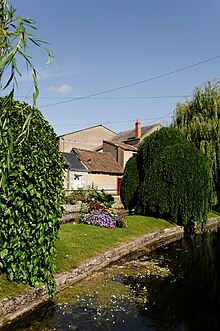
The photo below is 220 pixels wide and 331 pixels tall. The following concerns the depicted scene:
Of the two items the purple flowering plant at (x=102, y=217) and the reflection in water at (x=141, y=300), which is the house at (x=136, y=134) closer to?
the purple flowering plant at (x=102, y=217)

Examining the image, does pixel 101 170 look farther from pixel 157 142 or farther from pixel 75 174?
pixel 157 142

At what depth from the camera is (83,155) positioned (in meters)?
36.2

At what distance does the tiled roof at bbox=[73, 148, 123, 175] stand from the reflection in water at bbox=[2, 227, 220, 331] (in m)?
24.6

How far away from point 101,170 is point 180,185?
62.5 feet

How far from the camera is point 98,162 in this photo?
36.8 meters

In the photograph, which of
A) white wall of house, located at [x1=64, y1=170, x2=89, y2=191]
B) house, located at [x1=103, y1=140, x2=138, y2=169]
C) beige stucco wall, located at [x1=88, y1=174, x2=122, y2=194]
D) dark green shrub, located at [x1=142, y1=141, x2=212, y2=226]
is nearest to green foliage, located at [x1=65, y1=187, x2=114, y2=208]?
dark green shrub, located at [x1=142, y1=141, x2=212, y2=226]

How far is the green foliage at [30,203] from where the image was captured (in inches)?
237

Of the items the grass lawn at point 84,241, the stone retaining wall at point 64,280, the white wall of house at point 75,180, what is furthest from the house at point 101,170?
the stone retaining wall at point 64,280

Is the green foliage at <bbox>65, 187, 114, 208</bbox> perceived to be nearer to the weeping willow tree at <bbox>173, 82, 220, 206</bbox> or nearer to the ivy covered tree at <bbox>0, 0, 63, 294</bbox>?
the weeping willow tree at <bbox>173, 82, 220, 206</bbox>

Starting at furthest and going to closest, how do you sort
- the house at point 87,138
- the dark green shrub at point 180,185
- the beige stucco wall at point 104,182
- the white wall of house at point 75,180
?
1. the house at point 87,138
2. the beige stucco wall at point 104,182
3. the white wall of house at point 75,180
4. the dark green shrub at point 180,185

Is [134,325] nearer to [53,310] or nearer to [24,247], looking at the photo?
[53,310]

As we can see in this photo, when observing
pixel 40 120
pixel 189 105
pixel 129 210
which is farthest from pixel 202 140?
pixel 40 120

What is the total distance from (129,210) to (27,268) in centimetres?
1537

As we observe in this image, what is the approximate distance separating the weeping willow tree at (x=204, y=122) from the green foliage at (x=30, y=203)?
18.1 m
